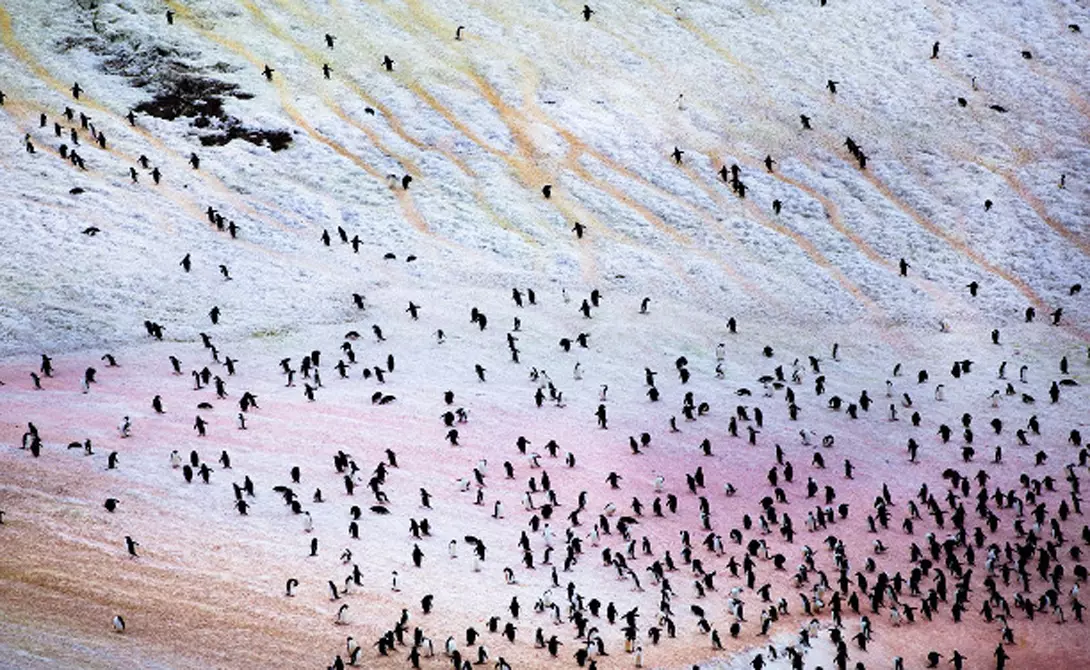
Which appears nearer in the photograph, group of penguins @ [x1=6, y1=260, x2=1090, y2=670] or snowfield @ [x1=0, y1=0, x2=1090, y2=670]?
group of penguins @ [x1=6, y1=260, x2=1090, y2=670]

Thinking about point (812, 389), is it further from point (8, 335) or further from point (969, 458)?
point (8, 335)

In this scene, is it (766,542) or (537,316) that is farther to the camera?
(537,316)

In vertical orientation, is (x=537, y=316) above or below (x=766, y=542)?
below

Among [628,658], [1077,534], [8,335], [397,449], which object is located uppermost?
[1077,534]

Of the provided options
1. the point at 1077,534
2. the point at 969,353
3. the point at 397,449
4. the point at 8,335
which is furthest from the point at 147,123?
the point at 1077,534

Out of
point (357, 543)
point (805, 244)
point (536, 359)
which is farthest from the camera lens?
point (805, 244)

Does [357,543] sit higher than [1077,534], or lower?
lower

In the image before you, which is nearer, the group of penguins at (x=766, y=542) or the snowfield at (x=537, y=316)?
the group of penguins at (x=766, y=542)

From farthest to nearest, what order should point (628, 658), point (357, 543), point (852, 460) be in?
point (852, 460), point (357, 543), point (628, 658)
